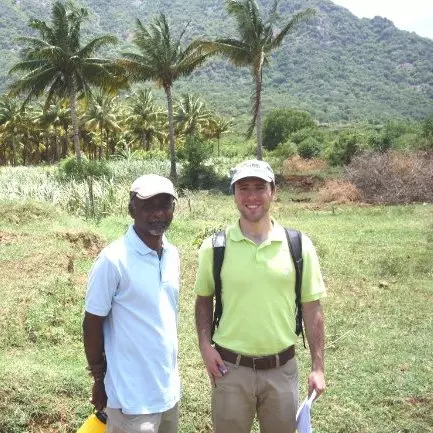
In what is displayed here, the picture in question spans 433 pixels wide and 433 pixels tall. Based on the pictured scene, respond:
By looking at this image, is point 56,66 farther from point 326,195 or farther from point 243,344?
point 243,344

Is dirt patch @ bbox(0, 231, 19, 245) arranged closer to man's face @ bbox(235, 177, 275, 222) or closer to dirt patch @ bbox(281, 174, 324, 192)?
man's face @ bbox(235, 177, 275, 222)

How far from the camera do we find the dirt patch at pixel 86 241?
32.9 ft

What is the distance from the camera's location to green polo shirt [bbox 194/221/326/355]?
2.55 meters

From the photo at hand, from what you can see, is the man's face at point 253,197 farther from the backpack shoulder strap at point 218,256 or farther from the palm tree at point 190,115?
the palm tree at point 190,115

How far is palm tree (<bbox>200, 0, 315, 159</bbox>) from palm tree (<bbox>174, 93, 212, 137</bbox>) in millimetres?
20345

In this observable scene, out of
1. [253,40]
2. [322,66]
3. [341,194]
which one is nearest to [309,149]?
[253,40]

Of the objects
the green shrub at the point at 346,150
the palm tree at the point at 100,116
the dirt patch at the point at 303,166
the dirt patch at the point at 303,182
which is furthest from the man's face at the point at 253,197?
the palm tree at the point at 100,116

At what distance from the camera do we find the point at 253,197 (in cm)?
264

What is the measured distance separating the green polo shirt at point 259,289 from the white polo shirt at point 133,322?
0.33m

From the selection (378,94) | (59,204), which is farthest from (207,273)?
(378,94)

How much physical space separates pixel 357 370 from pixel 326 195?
1628 cm

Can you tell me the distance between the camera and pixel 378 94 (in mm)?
127938

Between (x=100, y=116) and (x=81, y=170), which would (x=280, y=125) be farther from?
(x=81, y=170)

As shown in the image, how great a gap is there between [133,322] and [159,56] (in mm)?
23851
